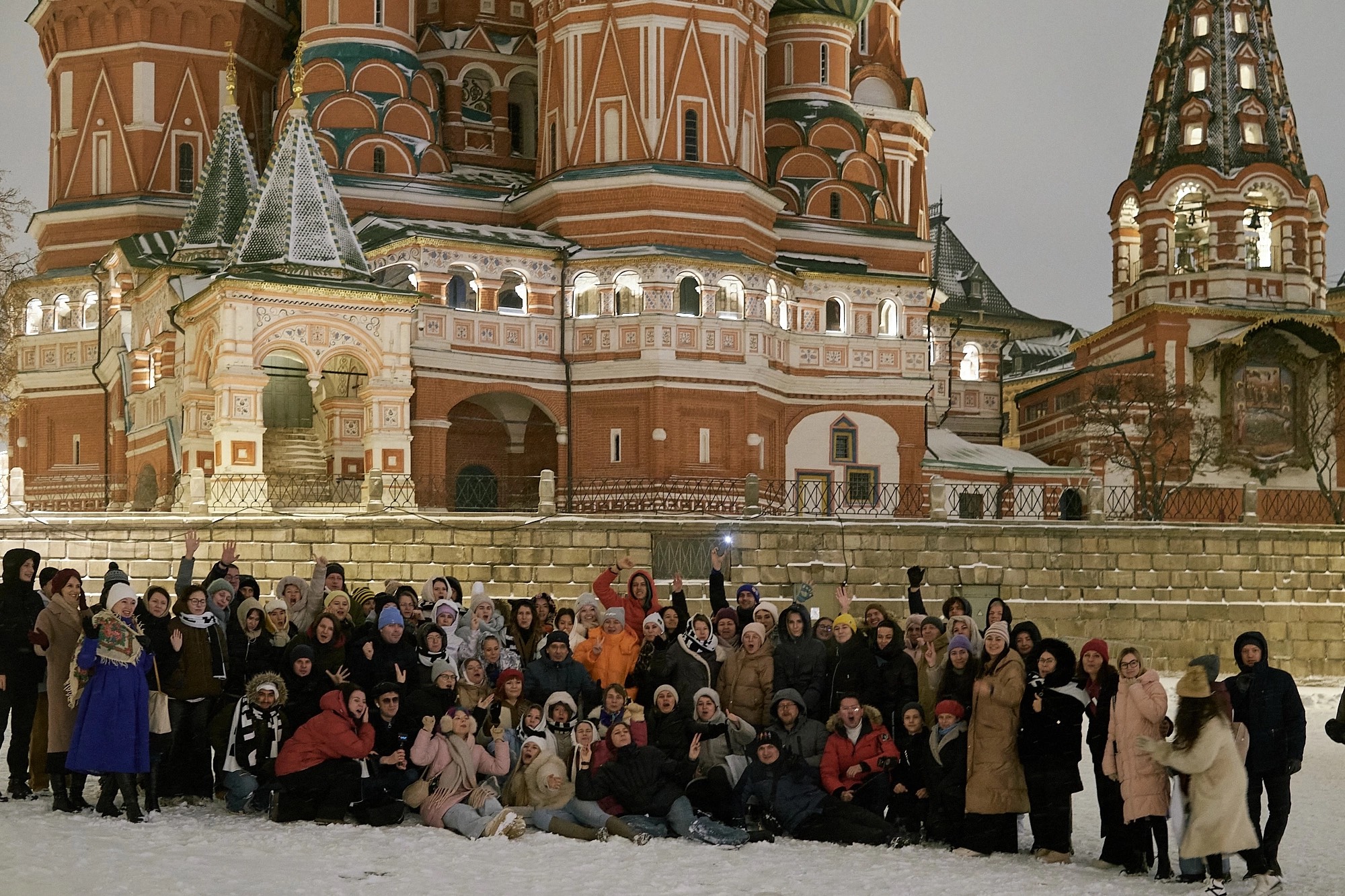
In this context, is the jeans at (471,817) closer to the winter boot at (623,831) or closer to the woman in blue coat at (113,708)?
the winter boot at (623,831)

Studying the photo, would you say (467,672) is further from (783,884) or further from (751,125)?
(751,125)

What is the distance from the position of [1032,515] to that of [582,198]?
445 inches

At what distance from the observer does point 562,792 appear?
11891 mm

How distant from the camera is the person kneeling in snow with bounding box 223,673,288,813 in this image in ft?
39.2

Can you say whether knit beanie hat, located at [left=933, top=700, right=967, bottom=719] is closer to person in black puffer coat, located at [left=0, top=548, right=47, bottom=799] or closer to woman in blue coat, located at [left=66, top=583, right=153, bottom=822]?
woman in blue coat, located at [left=66, top=583, right=153, bottom=822]

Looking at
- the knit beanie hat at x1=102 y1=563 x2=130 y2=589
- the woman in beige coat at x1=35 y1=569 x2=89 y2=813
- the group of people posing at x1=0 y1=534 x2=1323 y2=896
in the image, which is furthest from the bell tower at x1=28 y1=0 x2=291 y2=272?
the woman in beige coat at x1=35 y1=569 x2=89 y2=813

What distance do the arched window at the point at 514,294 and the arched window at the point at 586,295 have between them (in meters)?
1.00

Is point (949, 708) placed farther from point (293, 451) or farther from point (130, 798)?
point (293, 451)

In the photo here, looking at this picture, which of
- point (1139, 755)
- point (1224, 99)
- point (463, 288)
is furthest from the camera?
point (1224, 99)

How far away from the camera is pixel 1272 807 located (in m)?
10.8

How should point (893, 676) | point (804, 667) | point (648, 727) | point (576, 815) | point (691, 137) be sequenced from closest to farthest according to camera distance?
point (576, 815), point (648, 727), point (893, 676), point (804, 667), point (691, 137)

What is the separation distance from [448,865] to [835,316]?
964 inches

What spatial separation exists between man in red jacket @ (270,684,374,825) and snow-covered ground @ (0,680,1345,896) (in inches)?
7.2

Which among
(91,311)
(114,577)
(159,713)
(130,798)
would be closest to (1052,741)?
(159,713)
